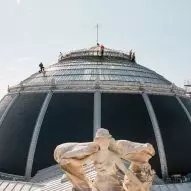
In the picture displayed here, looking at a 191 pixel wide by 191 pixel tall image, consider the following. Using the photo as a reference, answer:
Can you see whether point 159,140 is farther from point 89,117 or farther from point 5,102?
point 5,102

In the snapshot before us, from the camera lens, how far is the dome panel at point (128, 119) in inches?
1134

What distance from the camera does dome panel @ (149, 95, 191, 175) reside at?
2886cm

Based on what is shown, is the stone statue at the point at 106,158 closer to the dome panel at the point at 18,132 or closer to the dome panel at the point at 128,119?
the dome panel at the point at 128,119

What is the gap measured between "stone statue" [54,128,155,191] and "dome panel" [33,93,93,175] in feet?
49.6

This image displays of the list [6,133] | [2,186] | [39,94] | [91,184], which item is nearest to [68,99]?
[39,94]


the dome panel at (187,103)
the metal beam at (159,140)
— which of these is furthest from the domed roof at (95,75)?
the metal beam at (159,140)

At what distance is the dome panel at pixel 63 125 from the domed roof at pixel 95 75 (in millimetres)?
1665

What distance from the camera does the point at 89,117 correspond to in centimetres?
2969

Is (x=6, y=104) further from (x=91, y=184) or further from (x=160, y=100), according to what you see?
(x=91, y=184)

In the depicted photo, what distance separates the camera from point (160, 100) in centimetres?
3281

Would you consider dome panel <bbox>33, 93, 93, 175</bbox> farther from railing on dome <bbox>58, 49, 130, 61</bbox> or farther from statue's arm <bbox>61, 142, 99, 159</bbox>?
statue's arm <bbox>61, 142, 99, 159</bbox>

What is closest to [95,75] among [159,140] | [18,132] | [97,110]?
[97,110]

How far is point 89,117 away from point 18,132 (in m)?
5.46

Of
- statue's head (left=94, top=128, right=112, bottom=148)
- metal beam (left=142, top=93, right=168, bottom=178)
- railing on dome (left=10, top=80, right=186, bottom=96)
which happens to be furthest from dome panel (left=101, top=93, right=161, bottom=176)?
statue's head (left=94, top=128, right=112, bottom=148)
